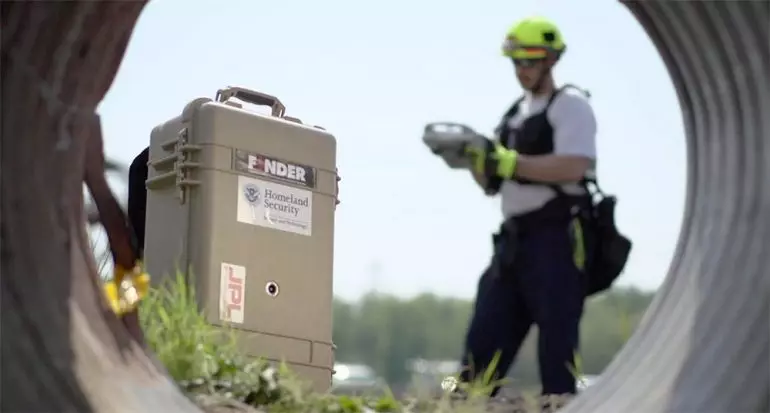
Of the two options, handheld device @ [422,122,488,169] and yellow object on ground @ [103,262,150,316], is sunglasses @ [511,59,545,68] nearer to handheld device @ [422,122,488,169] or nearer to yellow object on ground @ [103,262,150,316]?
handheld device @ [422,122,488,169]

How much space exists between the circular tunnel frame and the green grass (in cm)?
49

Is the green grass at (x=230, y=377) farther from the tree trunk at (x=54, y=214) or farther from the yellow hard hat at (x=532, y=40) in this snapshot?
the yellow hard hat at (x=532, y=40)

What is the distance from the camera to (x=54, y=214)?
9.98 ft

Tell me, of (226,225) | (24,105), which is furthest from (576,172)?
(24,105)

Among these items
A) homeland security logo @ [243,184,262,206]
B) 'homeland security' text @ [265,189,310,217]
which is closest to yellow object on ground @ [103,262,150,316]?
homeland security logo @ [243,184,262,206]

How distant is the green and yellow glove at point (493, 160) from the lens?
4.59 m

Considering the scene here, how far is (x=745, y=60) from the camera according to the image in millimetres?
3162

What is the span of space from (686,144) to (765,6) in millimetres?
997

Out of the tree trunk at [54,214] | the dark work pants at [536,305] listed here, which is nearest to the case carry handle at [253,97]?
the dark work pants at [536,305]

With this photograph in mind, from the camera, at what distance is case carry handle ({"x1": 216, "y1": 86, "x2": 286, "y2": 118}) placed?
5.00 m

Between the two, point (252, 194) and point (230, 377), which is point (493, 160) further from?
point (230, 377)

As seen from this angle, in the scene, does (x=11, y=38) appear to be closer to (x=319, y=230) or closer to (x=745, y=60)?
(x=745, y=60)

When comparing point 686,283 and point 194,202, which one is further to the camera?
point 194,202

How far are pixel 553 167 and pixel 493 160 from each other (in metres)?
0.21
